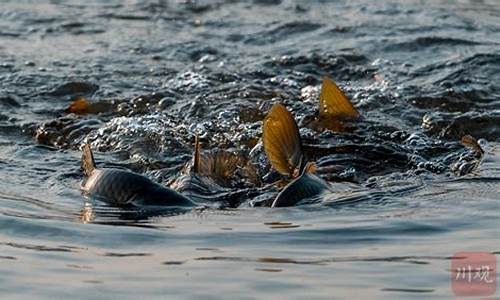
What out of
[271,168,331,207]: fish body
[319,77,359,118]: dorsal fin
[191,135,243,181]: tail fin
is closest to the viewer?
[271,168,331,207]: fish body

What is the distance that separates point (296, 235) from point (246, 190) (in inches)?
33.8

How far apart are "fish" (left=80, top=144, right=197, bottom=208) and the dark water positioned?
2.9 inches

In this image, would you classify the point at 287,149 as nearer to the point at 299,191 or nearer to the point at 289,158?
the point at 289,158

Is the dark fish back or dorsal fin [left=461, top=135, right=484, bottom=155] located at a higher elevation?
the dark fish back

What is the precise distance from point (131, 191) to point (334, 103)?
5.23 feet

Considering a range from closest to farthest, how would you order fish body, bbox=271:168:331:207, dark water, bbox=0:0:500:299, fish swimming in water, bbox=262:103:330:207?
1. dark water, bbox=0:0:500:299
2. fish body, bbox=271:168:331:207
3. fish swimming in water, bbox=262:103:330:207

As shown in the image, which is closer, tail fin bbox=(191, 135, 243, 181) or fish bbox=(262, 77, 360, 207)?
fish bbox=(262, 77, 360, 207)

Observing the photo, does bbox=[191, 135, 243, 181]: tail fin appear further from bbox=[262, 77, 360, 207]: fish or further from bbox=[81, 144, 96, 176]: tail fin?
bbox=[81, 144, 96, 176]: tail fin

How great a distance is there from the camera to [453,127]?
19.7 ft

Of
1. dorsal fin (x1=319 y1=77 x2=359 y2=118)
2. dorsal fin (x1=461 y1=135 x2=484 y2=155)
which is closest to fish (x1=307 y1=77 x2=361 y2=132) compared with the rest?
dorsal fin (x1=319 y1=77 x2=359 y2=118)

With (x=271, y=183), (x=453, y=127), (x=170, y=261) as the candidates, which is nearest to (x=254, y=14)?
(x=453, y=127)

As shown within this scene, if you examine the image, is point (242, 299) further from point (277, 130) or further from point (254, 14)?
point (254, 14)

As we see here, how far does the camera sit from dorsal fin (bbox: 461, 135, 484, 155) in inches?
206

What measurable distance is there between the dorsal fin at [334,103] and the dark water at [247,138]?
0.36 feet
